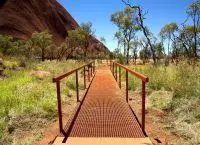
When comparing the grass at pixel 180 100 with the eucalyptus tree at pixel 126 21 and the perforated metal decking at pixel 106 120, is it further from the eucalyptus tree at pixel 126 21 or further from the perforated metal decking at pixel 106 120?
the eucalyptus tree at pixel 126 21

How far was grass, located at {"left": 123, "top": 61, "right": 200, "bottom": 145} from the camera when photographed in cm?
640

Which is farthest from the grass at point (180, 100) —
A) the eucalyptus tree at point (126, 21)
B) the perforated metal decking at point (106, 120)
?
the eucalyptus tree at point (126, 21)

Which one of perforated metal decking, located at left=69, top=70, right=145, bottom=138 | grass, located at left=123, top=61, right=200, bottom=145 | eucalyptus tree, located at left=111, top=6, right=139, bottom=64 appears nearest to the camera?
perforated metal decking, located at left=69, top=70, right=145, bottom=138

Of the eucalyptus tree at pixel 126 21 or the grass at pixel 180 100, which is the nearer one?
the grass at pixel 180 100

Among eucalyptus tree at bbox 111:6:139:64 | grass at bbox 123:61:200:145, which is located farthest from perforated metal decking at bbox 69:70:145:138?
eucalyptus tree at bbox 111:6:139:64

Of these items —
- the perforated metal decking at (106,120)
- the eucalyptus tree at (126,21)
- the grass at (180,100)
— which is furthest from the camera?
the eucalyptus tree at (126,21)

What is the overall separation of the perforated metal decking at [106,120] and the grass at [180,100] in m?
0.82

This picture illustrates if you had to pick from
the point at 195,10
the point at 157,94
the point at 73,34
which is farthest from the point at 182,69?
the point at 73,34

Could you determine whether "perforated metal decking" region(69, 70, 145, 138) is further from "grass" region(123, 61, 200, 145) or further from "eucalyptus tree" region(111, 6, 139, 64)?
"eucalyptus tree" region(111, 6, 139, 64)

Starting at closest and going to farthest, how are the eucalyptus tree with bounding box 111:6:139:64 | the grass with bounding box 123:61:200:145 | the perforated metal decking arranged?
1. the perforated metal decking
2. the grass with bounding box 123:61:200:145
3. the eucalyptus tree with bounding box 111:6:139:64

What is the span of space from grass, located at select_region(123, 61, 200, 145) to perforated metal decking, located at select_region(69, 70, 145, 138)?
818mm

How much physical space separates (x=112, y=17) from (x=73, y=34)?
446 inches

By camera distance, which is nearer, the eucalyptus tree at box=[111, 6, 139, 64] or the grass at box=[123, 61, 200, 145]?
the grass at box=[123, 61, 200, 145]

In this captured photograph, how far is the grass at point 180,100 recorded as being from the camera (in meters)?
6.40
